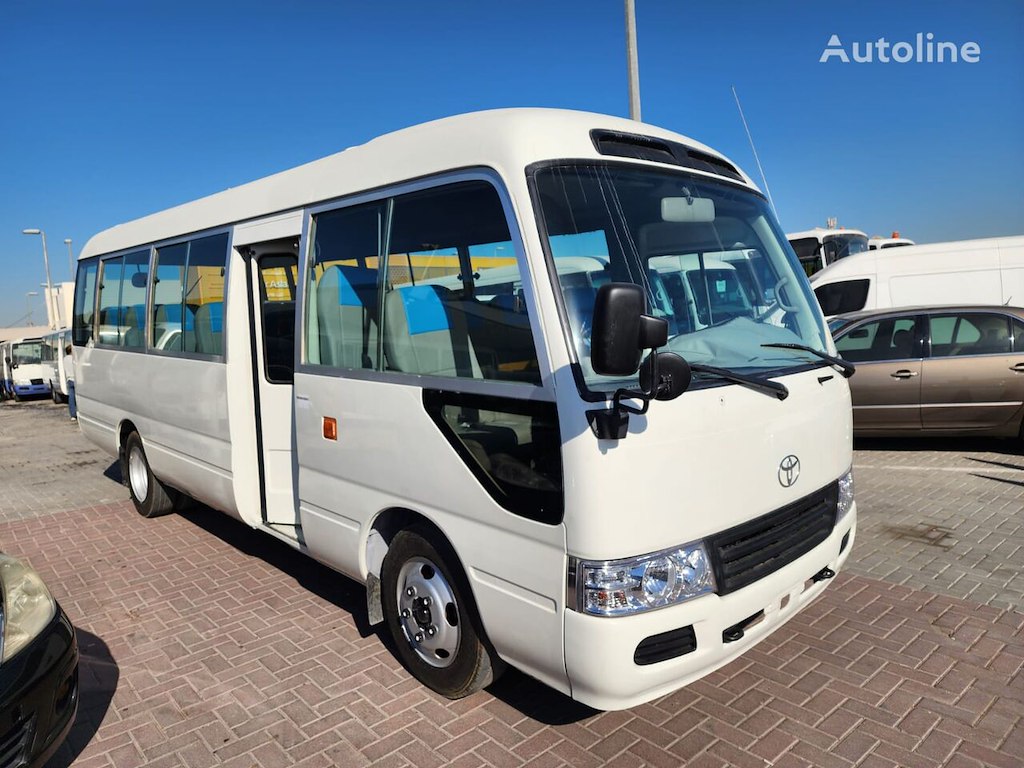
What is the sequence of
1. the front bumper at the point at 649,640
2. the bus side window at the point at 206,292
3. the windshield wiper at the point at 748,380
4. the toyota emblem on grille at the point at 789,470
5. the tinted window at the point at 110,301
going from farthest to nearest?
the tinted window at the point at 110,301, the bus side window at the point at 206,292, the toyota emblem on grille at the point at 789,470, the windshield wiper at the point at 748,380, the front bumper at the point at 649,640

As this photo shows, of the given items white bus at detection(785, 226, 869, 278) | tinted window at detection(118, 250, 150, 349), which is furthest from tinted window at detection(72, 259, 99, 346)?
white bus at detection(785, 226, 869, 278)

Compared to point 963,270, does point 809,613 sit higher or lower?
lower

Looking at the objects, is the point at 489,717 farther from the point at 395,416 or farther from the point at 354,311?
the point at 354,311

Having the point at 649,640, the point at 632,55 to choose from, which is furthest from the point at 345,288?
the point at 632,55

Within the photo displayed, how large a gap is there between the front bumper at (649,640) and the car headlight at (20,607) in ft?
7.24

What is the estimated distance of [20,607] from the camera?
3.06m

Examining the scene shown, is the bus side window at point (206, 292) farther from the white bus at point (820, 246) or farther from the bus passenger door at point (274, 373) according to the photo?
the white bus at point (820, 246)

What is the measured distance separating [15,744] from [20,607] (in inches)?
23.6

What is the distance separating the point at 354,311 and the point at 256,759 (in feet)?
7.35

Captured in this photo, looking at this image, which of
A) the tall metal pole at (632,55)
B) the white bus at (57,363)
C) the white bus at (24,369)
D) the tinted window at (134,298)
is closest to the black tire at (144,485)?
the tinted window at (134,298)

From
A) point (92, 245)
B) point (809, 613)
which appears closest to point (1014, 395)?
point (809, 613)

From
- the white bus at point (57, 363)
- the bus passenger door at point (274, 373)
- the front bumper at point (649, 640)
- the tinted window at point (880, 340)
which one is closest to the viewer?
the front bumper at point (649, 640)

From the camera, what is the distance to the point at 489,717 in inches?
135

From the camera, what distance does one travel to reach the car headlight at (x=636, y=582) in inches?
103
